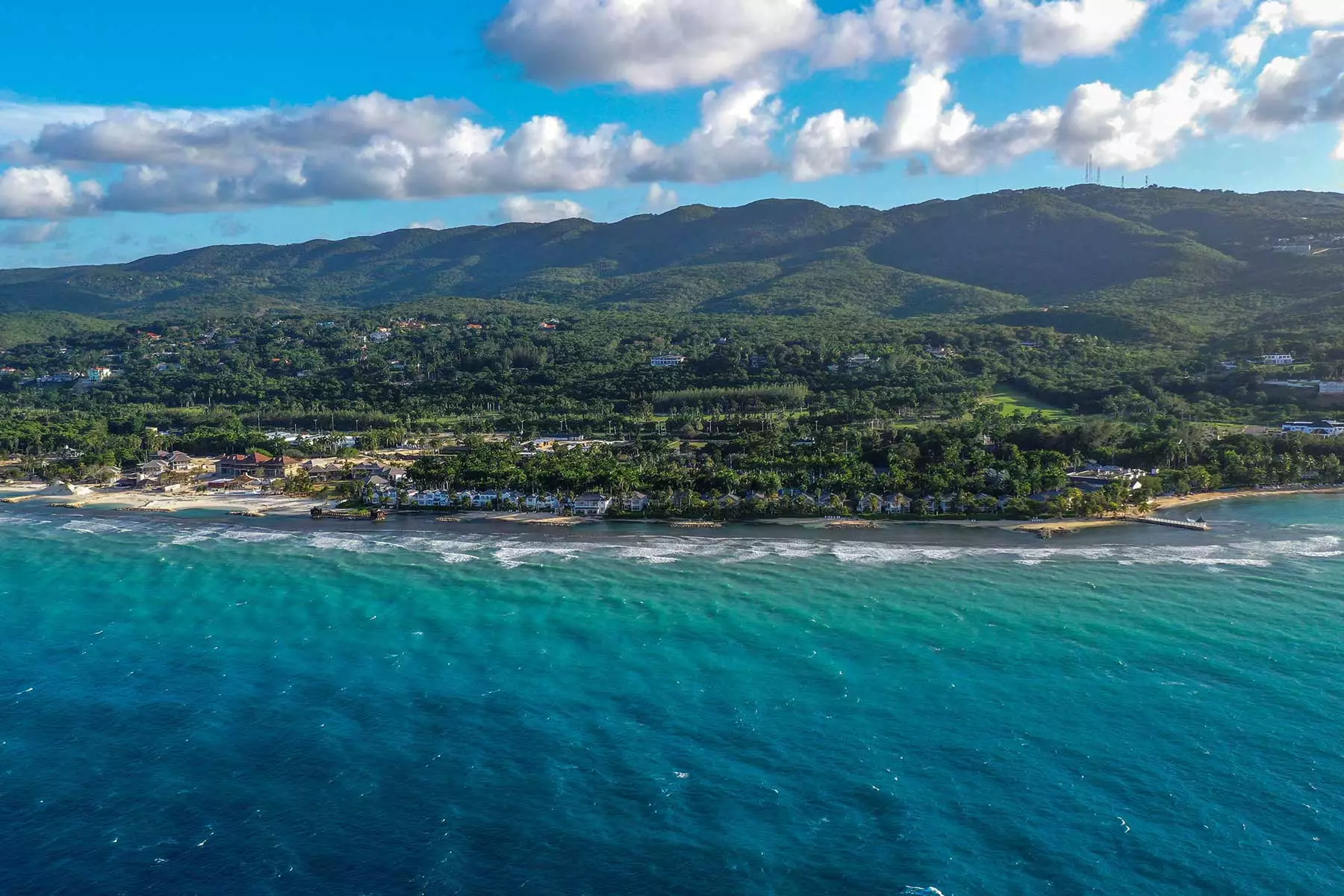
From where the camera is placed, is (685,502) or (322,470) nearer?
(685,502)

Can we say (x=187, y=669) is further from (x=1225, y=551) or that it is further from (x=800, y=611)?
(x=1225, y=551)

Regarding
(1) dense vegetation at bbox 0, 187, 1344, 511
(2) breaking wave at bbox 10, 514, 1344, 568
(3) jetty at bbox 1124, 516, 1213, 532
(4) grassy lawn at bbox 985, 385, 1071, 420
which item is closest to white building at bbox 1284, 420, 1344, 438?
(1) dense vegetation at bbox 0, 187, 1344, 511

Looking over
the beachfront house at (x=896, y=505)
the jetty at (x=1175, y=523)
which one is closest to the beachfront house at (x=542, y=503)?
the beachfront house at (x=896, y=505)

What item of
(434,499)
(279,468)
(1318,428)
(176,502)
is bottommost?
(176,502)

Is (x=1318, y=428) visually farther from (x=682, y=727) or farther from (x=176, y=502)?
(x=176, y=502)

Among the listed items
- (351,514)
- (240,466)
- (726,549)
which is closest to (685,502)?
(726,549)
